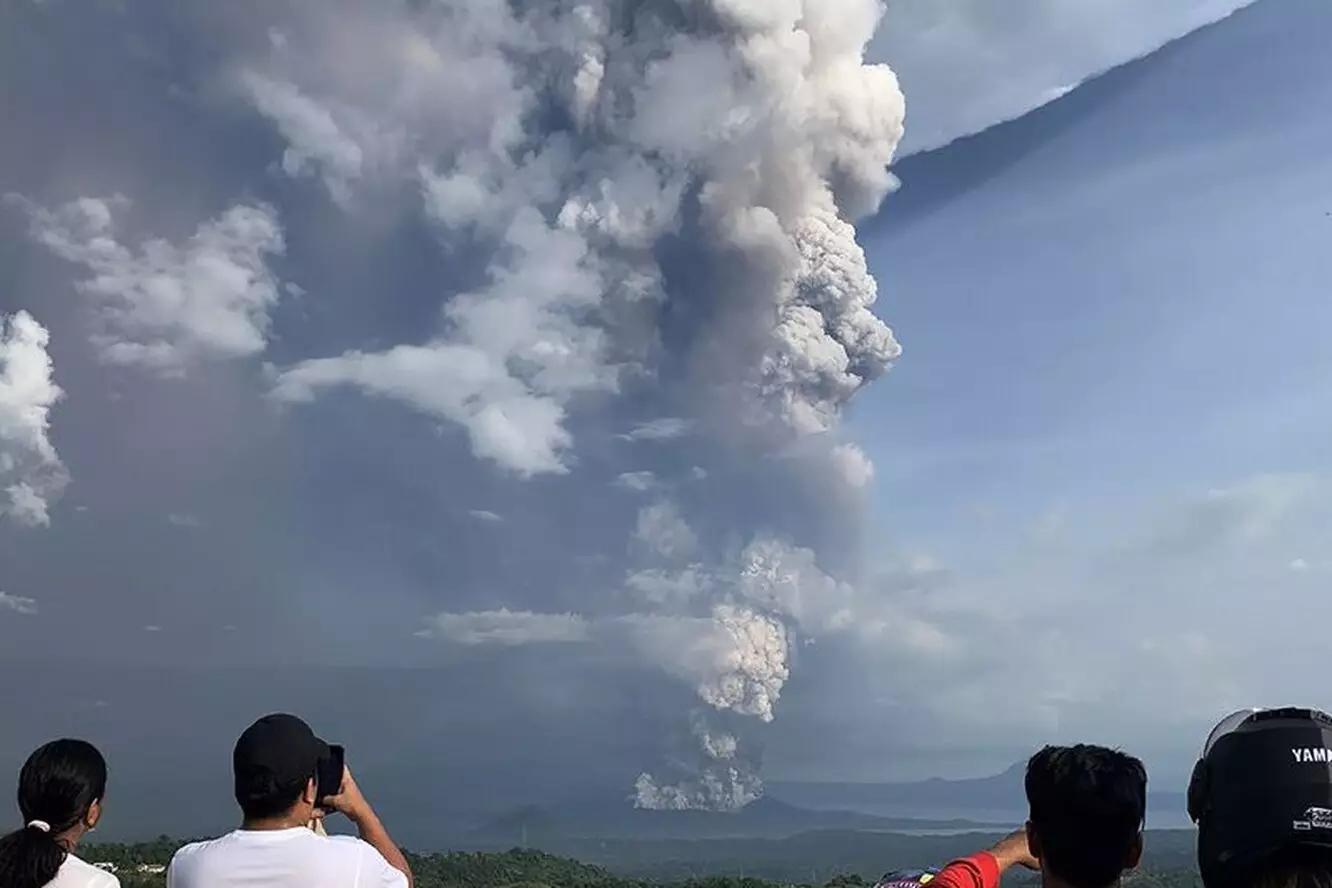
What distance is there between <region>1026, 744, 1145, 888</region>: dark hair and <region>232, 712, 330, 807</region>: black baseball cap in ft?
7.07

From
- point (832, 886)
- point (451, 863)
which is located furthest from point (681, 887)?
point (832, 886)

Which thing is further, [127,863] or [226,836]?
[127,863]

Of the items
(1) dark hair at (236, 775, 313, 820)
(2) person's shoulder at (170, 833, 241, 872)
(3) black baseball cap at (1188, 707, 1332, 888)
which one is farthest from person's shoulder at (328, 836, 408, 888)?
(3) black baseball cap at (1188, 707, 1332, 888)

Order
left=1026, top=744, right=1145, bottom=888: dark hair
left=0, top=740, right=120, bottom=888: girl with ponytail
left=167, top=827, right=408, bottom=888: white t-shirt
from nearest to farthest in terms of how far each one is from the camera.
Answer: left=1026, top=744, right=1145, bottom=888: dark hair → left=167, top=827, right=408, bottom=888: white t-shirt → left=0, top=740, right=120, bottom=888: girl with ponytail

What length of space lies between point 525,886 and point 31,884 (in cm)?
10429

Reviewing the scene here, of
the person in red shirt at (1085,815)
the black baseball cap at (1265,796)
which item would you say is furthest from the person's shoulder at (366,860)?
the black baseball cap at (1265,796)

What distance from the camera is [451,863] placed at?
11381cm

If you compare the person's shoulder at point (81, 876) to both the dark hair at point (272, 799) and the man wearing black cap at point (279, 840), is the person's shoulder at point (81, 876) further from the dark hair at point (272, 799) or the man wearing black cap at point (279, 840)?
the dark hair at point (272, 799)

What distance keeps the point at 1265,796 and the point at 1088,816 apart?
48 cm

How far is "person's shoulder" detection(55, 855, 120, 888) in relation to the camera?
403 centimetres

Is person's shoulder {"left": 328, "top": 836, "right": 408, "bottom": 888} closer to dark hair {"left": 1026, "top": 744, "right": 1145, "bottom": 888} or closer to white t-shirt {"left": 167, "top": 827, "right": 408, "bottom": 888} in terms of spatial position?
white t-shirt {"left": 167, "top": 827, "right": 408, "bottom": 888}

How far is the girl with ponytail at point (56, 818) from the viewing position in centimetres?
397

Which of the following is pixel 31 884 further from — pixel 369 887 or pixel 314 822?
pixel 369 887

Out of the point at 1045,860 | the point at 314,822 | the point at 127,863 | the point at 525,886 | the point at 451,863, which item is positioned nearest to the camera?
the point at 1045,860
